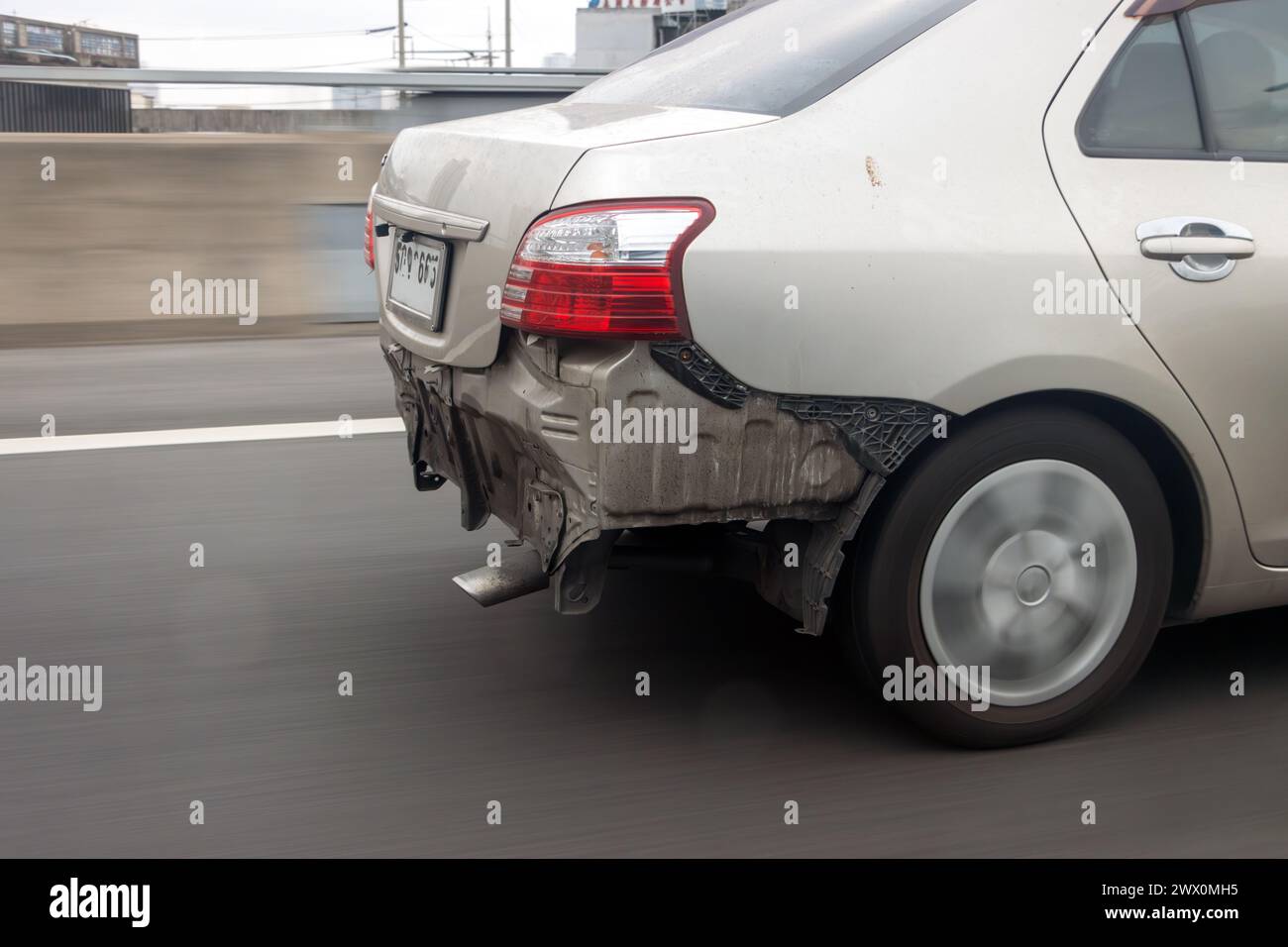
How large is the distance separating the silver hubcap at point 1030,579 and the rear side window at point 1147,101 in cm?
71

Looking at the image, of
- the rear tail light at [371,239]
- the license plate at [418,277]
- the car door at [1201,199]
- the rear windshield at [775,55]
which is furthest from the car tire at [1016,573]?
the rear tail light at [371,239]

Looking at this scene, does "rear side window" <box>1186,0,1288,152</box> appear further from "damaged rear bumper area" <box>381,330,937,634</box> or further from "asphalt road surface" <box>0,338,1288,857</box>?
"asphalt road surface" <box>0,338,1288,857</box>

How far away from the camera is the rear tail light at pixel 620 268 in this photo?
3016 millimetres

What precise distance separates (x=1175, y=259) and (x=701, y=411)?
3.56ft

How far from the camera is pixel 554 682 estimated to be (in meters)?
3.96

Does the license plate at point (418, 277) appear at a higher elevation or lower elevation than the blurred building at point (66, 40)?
lower

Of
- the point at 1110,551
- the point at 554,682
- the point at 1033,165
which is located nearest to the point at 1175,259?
→ the point at 1033,165

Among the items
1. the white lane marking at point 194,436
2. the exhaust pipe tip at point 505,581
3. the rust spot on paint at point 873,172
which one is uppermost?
the rust spot on paint at point 873,172

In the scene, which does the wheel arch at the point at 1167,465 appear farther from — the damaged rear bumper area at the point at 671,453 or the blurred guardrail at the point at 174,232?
the blurred guardrail at the point at 174,232

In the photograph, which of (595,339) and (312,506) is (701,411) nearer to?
(595,339)

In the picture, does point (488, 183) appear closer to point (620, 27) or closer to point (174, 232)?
point (174, 232)

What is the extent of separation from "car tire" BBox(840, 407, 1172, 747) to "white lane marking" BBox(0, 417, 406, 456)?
11.1 ft

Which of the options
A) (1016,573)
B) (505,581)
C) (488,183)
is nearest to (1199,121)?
(1016,573)

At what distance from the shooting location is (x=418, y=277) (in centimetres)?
373
